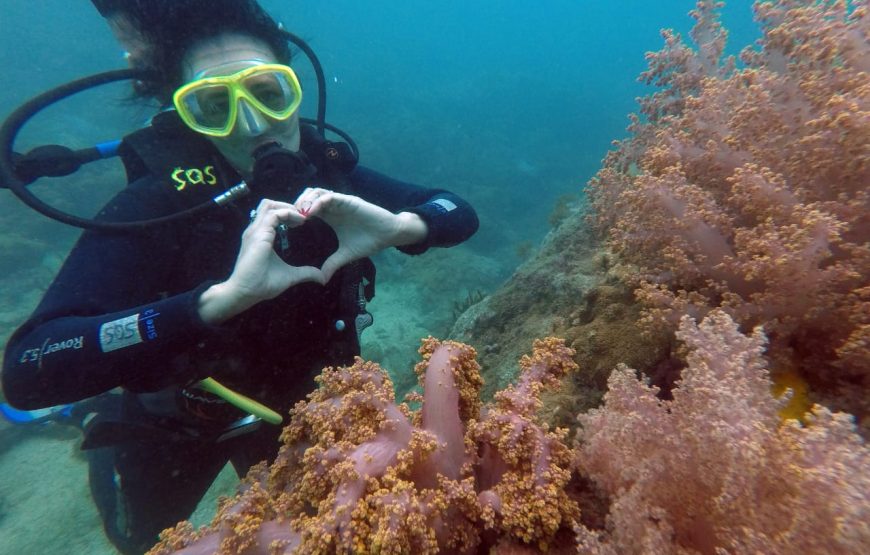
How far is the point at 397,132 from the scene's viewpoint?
2620cm

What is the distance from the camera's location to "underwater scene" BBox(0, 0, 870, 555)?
112cm

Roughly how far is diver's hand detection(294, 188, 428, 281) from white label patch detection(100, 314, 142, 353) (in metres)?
0.90

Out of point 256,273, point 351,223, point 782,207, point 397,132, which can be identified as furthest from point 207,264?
point 397,132

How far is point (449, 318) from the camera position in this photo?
34.4ft

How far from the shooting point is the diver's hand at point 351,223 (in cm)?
202

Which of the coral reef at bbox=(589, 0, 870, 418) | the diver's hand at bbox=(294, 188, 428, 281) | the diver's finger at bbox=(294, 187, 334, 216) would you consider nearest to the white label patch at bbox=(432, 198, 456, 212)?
the diver's hand at bbox=(294, 188, 428, 281)

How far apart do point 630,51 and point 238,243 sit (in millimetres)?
73700

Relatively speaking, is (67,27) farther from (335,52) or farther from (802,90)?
(802,90)

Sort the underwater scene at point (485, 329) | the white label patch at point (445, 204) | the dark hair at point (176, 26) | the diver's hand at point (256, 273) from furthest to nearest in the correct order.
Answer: the white label patch at point (445, 204)
the dark hair at point (176, 26)
the diver's hand at point (256, 273)
the underwater scene at point (485, 329)

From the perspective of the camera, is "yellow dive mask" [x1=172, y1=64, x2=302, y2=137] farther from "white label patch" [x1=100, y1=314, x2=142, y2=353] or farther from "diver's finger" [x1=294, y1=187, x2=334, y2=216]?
"white label patch" [x1=100, y1=314, x2=142, y2=353]

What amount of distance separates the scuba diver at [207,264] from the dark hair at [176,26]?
10 mm

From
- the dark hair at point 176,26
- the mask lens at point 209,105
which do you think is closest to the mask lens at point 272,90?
the mask lens at point 209,105

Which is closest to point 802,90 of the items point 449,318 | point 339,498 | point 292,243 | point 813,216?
point 813,216

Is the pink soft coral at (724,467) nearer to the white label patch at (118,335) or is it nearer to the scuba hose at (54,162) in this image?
the white label patch at (118,335)
